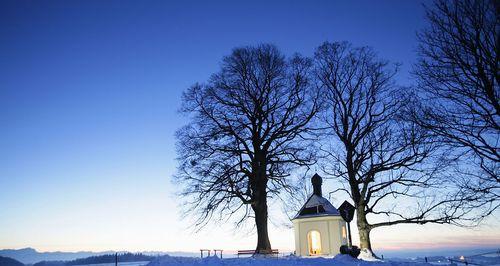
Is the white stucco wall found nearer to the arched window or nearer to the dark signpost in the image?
the arched window

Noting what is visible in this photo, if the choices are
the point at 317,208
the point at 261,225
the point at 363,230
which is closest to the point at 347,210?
the point at 317,208

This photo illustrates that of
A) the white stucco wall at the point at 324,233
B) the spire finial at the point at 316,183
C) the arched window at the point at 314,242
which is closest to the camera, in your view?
the white stucco wall at the point at 324,233

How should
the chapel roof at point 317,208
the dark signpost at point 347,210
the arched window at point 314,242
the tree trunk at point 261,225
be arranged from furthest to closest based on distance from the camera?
1. the arched window at point 314,242
2. the chapel roof at point 317,208
3. the dark signpost at point 347,210
4. the tree trunk at point 261,225

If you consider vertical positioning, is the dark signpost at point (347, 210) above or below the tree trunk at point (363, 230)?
above

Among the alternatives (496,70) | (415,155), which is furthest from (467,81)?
(415,155)

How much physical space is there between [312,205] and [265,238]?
7.43m

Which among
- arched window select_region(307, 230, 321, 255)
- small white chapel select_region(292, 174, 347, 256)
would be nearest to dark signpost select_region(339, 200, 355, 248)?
small white chapel select_region(292, 174, 347, 256)

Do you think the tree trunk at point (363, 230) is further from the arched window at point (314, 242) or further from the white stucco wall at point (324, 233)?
the arched window at point (314, 242)

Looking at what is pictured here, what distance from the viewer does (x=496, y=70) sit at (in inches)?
455

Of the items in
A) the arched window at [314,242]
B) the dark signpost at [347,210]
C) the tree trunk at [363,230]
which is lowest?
the arched window at [314,242]

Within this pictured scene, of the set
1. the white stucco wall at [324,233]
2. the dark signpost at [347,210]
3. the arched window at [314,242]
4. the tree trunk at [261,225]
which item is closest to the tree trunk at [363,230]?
the dark signpost at [347,210]

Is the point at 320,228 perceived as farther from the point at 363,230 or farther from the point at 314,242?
the point at 363,230

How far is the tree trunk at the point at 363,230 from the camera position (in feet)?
72.7

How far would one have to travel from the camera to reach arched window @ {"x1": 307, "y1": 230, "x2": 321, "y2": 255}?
28172 mm
